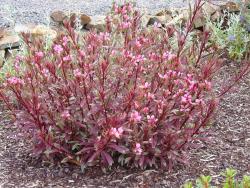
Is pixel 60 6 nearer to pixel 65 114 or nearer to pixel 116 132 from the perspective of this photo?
pixel 65 114

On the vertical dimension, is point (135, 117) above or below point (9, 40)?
above

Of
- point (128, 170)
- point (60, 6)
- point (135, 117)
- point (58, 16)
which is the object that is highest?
point (135, 117)

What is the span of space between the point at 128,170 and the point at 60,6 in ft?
16.1

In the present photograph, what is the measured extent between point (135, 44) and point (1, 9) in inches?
157

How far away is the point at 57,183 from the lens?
3.72 m

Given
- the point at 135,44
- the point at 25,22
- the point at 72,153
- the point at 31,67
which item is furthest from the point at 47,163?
the point at 25,22

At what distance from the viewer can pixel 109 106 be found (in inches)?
145

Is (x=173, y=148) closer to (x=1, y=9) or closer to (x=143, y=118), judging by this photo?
(x=143, y=118)

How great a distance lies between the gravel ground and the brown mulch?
285cm

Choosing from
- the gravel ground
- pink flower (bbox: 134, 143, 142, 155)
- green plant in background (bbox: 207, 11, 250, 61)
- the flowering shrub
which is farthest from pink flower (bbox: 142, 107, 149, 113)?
the gravel ground

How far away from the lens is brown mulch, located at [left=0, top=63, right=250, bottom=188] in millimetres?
3734

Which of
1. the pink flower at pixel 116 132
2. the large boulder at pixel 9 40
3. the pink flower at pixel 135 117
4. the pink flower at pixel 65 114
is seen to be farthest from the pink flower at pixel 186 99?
the large boulder at pixel 9 40

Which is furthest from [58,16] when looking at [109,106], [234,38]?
[109,106]

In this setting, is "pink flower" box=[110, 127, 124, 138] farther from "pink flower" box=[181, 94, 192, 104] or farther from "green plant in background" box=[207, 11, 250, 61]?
"green plant in background" box=[207, 11, 250, 61]
